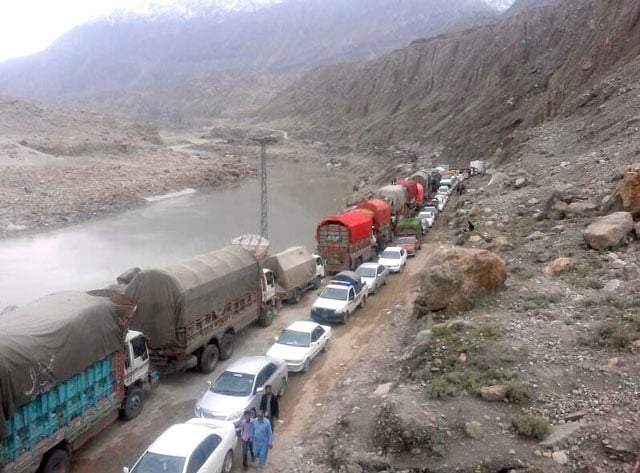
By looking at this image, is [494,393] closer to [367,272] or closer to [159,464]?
[159,464]

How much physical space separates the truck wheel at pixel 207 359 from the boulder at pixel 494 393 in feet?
25.5

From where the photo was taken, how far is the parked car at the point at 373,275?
75.9ft

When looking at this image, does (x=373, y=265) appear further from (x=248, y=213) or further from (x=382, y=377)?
(x=248, y=213)

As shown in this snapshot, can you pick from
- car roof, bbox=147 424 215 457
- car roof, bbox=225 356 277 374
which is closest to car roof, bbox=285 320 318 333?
car roof, bbox=225 356 277 374

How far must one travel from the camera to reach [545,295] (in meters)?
15.2

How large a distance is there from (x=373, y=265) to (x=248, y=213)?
91.5 feet

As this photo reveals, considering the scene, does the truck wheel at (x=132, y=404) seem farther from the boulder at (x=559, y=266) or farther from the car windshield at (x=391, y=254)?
the car windshield at (x=391, y=254)

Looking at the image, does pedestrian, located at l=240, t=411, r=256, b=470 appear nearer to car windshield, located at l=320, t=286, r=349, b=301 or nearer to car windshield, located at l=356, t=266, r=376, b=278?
car windshield, located at l=320, t=286, r=349, b=301

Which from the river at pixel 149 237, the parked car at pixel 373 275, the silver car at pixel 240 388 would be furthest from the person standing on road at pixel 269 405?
the river at pixel 149 237

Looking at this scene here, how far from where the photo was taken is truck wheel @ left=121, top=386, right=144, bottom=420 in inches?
530

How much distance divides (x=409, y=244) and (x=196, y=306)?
609 inches

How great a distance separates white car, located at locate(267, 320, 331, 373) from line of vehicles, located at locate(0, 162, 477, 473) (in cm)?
3

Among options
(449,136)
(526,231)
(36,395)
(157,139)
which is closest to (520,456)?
(36,395)

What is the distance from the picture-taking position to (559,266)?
17.0 m
